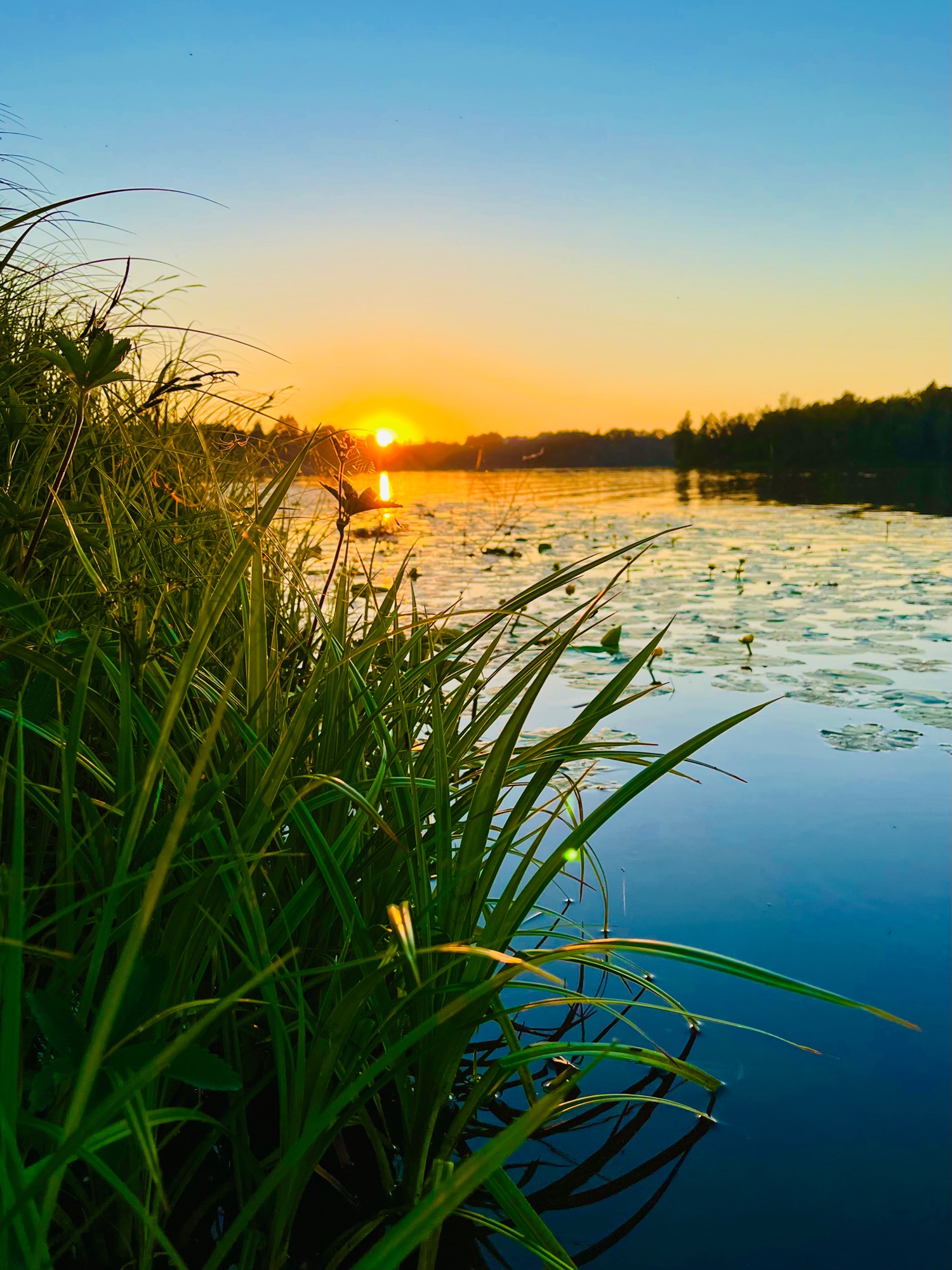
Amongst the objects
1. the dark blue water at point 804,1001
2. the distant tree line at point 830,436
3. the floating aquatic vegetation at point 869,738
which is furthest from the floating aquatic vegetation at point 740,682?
the distant tree line at point 830,436

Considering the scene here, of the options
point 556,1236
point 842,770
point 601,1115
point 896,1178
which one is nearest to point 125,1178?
point 556,1236

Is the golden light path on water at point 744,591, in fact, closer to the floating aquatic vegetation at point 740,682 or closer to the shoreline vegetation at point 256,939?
the floating aquatic vegetation at point 740,682

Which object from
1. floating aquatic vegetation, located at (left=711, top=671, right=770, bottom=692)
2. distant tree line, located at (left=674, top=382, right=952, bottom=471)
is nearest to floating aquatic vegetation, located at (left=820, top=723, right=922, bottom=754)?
floating aquatic vegetation, located at (left=711, top=671, right=770, bottom=692)

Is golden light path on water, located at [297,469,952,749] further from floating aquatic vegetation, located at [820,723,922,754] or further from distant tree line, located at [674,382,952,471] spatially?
distant tree line, located at [674,382,952,471]

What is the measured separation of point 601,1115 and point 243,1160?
51cm

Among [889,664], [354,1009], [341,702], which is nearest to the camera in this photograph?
[354,1009]

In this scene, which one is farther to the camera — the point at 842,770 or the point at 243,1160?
the point at 842,770

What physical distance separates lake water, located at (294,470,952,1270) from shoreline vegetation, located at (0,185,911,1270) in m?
0.10

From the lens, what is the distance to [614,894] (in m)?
1.80

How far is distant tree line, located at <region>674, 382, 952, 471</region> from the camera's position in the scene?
23.8 m

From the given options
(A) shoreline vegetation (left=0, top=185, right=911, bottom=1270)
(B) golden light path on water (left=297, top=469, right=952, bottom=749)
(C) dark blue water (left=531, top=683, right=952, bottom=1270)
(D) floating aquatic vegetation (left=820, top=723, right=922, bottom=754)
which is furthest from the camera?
(B) golden light path on water (left=297, top=469, right=952, bottom=749)

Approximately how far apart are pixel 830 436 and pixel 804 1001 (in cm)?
2951

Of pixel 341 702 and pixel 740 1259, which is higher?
pixel 341 702

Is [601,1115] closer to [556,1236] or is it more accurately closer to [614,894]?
[556,1236]
